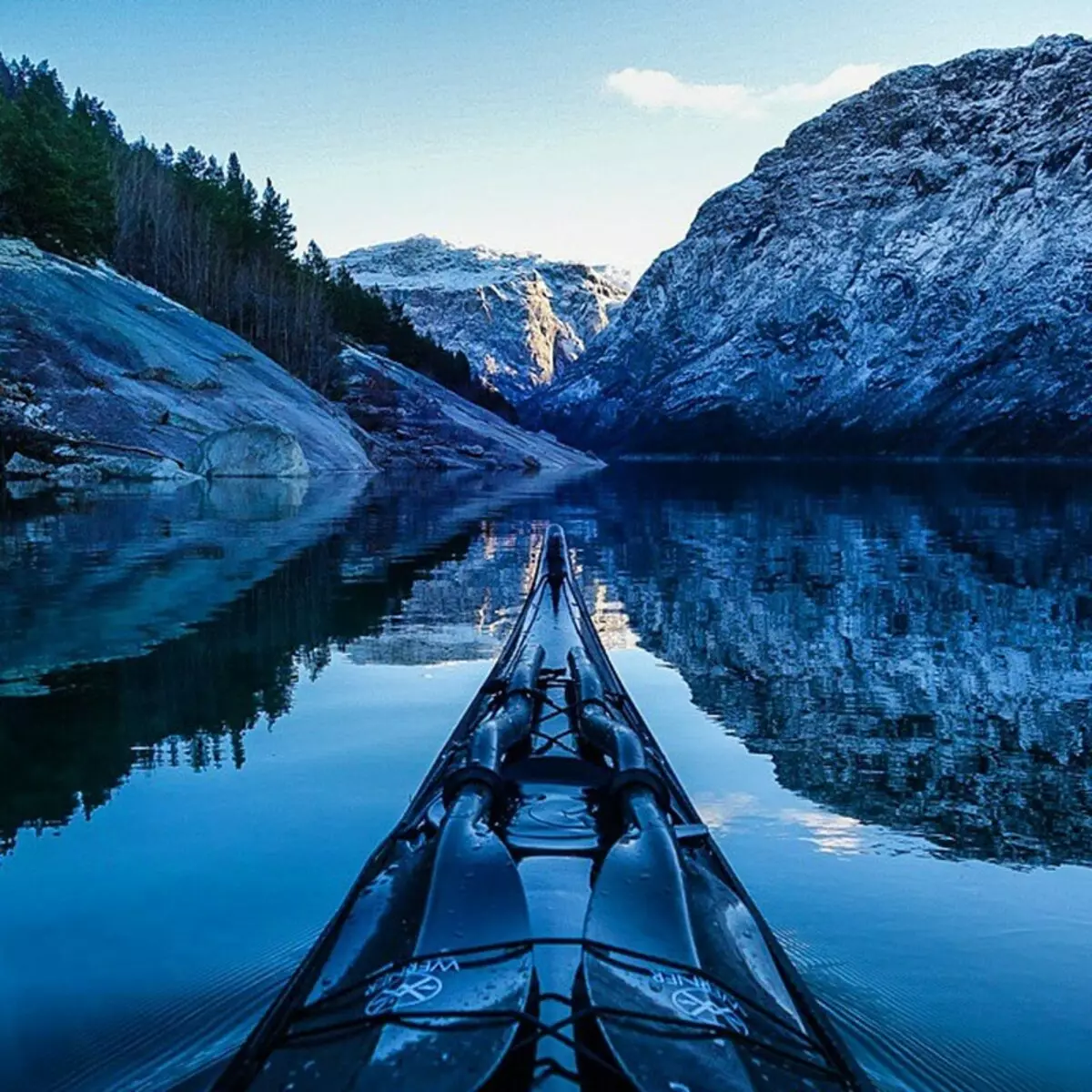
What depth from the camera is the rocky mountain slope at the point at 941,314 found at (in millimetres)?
153875

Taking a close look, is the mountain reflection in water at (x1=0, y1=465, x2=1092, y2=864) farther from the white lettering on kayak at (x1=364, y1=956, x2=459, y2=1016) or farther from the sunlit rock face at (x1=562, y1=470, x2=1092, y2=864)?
the white lettering on kayak at (x1=364, y1=956, x2=459, y2=1016)

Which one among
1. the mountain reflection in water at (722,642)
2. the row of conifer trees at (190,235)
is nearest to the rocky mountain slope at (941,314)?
the row of conifer trees at (190,235)

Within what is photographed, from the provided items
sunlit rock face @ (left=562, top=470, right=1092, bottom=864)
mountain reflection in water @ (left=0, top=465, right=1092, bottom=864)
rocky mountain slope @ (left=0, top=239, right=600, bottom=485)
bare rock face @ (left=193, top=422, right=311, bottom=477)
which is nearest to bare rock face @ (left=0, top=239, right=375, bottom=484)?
rocky mountain slope @ (left=0, top=239, right=600, bottom=485)

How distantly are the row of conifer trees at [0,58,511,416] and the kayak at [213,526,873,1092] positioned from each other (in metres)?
58.9

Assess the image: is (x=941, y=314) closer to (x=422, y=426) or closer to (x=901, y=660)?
(x=422, y=426)

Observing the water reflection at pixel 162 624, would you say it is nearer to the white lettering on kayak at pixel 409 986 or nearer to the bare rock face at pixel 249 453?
the white lettering on kayak at pixel 409 986

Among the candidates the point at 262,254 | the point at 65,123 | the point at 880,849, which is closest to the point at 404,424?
the point at 262,254

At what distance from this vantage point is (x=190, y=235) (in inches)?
2963

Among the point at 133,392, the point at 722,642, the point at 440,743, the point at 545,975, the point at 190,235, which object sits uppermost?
the point at 190,235

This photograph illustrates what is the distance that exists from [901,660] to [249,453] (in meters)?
42.2

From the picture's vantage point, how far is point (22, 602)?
581 inches

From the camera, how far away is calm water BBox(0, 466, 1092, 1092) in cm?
488

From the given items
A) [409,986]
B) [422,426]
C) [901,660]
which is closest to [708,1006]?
[409,986]

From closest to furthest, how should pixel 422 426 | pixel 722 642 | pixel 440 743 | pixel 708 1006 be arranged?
pixel 708 1006, pixel 440 743, pixel 722 642, pixel 422 426
